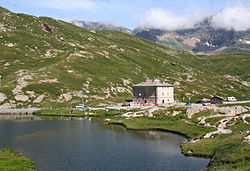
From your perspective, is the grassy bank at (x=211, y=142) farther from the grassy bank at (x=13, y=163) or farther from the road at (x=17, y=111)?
the road at (x=17, y=111)

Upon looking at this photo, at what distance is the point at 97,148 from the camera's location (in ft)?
235

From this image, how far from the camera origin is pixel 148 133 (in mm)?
93250

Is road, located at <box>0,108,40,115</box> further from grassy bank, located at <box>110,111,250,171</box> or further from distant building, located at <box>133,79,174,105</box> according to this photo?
distant building, located at <box>133,79,174,105</box>

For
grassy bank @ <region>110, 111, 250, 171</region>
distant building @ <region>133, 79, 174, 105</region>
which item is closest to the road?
grassy bank @ <region>110, 111, 250, 171</region>

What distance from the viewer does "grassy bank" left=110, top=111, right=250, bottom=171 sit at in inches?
2023

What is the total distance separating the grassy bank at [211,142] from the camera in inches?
2023

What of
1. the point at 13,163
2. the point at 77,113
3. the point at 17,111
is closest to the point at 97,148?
the point at 13,163

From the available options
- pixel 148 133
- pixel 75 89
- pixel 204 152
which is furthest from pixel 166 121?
pixel 75 89

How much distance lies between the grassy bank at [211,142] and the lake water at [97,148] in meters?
3.02

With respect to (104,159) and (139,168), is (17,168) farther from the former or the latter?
(139,168)

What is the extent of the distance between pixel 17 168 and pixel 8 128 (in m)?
51.4

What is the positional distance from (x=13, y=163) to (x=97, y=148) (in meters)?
20.4

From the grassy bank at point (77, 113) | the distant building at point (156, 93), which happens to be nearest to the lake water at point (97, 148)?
the grassy bank at point (77, 113)

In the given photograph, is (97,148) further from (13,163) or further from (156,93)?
(156,93)
